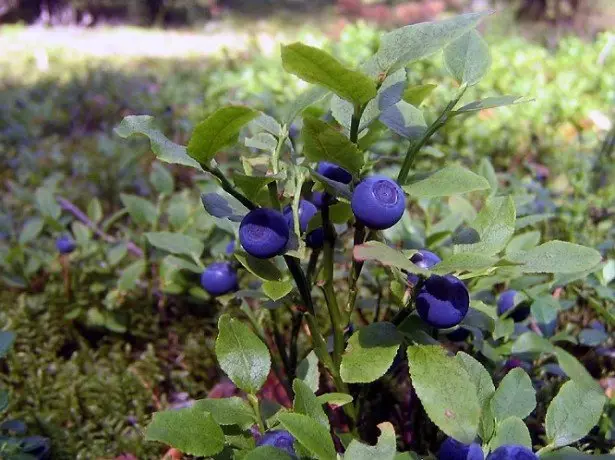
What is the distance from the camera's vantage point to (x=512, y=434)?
731mm

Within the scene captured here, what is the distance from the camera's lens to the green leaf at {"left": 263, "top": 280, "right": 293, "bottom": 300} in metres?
0.78

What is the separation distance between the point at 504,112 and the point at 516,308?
2.23 m

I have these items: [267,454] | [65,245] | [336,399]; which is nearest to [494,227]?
[336,399]

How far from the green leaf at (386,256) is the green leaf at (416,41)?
20 centimetres

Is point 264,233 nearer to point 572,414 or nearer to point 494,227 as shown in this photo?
point 494,227

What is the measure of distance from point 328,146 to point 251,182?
0.32 ft

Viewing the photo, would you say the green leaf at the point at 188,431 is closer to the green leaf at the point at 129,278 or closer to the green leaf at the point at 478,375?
the green leaf at the point at 478,375

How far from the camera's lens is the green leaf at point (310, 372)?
3.14 ft

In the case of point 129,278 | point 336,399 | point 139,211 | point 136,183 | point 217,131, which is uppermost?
point 217,131

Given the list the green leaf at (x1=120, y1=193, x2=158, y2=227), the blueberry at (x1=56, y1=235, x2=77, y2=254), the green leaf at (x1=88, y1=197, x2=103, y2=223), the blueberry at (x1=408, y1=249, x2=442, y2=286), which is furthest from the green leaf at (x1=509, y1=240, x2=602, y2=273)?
the green leaf at (x1=88, y1=197, x2=103, y2=223)

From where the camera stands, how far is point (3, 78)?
195 inches

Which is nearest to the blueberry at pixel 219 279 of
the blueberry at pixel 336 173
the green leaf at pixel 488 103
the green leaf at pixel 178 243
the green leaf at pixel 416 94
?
the green leaf at pixel 178 243

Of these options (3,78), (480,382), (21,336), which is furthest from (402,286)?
(3,78)

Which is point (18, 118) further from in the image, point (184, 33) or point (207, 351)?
point (184, 33)
